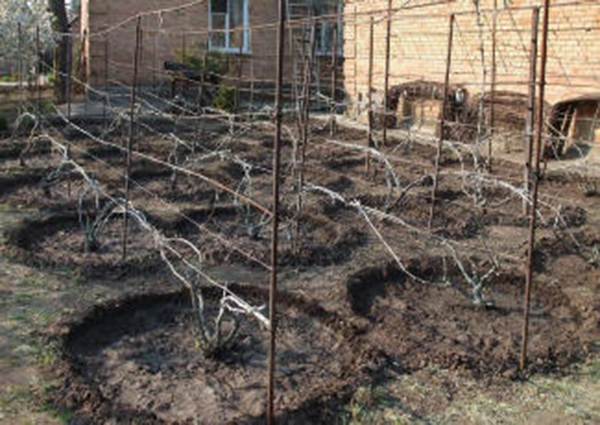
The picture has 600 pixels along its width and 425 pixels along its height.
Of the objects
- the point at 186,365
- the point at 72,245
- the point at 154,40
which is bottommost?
the point at 186,365

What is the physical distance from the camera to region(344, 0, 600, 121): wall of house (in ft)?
31.3

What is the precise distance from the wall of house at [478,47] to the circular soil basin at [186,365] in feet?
15.0

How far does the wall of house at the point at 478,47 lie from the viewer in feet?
31.3

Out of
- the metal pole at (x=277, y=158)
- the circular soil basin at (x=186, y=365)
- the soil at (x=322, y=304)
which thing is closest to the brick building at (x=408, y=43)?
the soil at (x=322, y=304)

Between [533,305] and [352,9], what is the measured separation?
11055 millimetres

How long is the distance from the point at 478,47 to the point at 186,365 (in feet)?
28.9

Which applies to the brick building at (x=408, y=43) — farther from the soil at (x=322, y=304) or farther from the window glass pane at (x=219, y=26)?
the soil at (x=322, y=304)

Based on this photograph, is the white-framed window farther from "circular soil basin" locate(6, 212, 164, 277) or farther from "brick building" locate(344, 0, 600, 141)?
"circular soil basin" locate(6, 212, 164, 277)

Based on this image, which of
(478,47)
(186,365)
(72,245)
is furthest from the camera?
(478,47)

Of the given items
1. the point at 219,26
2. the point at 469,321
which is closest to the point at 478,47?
the point at 469,321

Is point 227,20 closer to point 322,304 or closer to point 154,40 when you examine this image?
point 154,40

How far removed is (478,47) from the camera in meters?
11.0

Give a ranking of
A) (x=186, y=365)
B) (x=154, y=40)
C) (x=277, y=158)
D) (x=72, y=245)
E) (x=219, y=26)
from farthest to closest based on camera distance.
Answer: (x=219, y=26)
(x=154, y=40)
(x=72, y=245)
(x=186, y=365)
(x=277, y=158)

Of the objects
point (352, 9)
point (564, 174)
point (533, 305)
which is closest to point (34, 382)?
point (533, 305)
